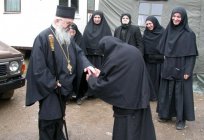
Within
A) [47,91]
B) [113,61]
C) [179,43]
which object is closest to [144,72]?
[113,61]

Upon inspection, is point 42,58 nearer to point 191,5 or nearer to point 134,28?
point 134,28

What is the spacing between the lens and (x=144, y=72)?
377 cm

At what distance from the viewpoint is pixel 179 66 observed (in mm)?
5848

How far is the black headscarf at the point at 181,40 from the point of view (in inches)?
226

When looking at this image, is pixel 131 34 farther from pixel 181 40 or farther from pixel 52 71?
pixel 52 71

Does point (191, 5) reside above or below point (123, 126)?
above

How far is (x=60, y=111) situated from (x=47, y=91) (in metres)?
0.33

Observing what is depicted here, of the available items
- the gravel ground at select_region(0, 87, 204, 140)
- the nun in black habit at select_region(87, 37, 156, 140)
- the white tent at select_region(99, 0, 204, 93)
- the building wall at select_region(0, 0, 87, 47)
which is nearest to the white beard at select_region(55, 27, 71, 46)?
the nun in black habit at select_region(87, 37, 156, 140)

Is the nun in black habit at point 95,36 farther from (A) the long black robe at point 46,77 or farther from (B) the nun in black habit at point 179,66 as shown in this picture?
(A) the long black robe at point 46,77

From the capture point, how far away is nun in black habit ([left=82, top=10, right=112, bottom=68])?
294 inches

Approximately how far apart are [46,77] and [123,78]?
967 millimetres

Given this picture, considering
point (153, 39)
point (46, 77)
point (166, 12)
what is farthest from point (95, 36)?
point (46, 77)

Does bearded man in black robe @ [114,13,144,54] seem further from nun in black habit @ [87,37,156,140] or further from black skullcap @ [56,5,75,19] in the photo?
nun in black habit @ [87,37,156,140]

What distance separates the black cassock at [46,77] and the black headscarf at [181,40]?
2135mm
